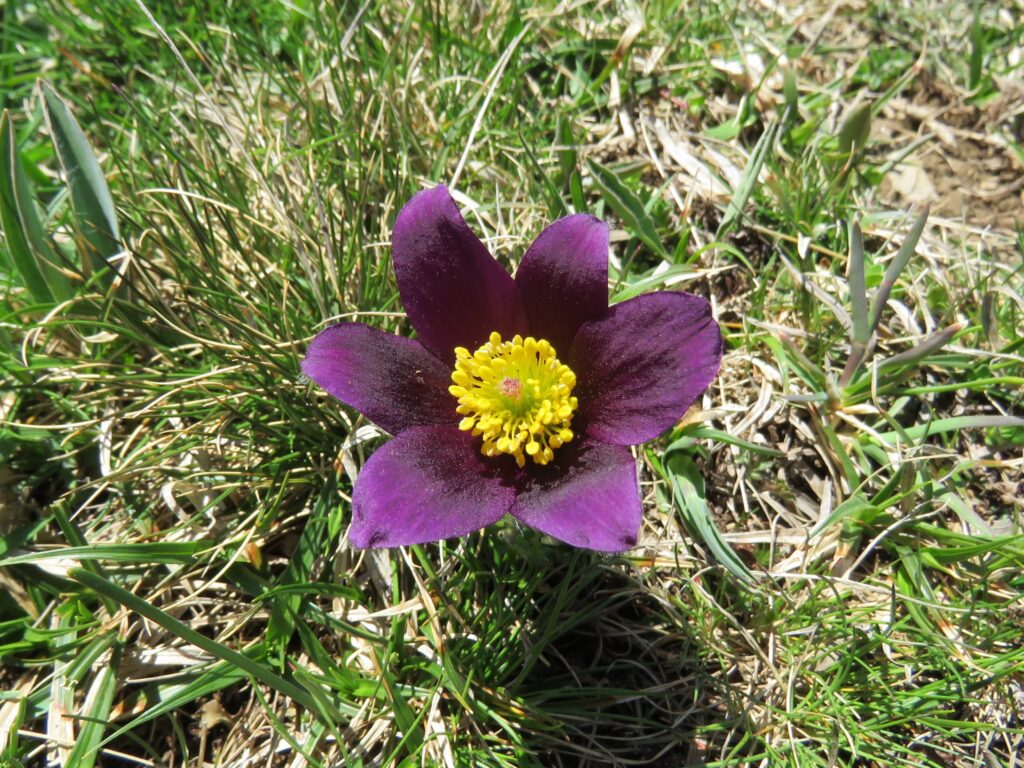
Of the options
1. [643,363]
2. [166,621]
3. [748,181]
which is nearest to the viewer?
[166,621]

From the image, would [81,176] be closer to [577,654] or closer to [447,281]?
[447,281]

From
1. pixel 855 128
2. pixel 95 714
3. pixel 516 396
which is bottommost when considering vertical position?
pixel 95 714

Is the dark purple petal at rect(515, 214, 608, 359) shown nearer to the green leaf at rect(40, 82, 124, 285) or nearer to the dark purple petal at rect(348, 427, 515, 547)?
the dark purple petal at rect(348, 427, 515, 547)

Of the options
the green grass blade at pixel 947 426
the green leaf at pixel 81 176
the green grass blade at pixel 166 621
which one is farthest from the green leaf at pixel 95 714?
the green grass blade at pixel 947 426

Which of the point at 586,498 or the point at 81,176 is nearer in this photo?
the point at 586,498

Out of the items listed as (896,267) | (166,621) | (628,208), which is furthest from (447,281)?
(896,267)

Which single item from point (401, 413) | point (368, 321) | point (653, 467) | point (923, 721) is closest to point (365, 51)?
point (368, 321)

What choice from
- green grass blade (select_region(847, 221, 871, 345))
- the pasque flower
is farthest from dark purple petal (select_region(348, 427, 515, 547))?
green grass blade (select_region(847, 221, 871, 345))

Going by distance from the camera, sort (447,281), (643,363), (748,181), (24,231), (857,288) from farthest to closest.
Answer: (748,181)
(24,231)
(857,288)
(447,281)
(643,363)
